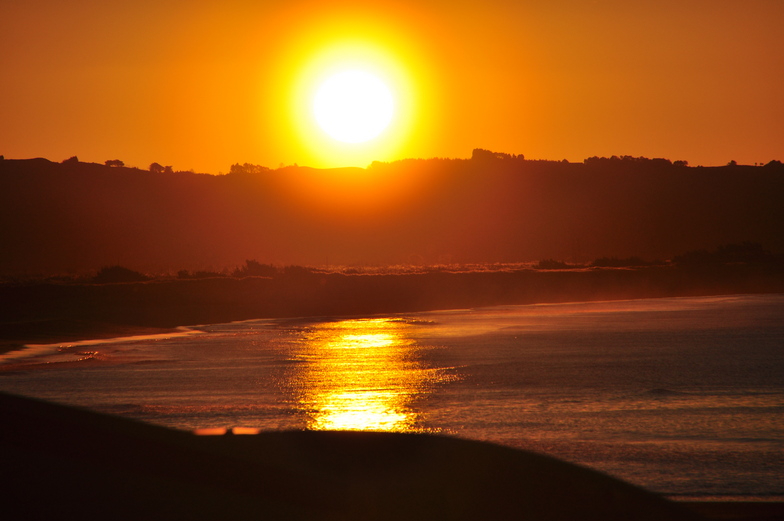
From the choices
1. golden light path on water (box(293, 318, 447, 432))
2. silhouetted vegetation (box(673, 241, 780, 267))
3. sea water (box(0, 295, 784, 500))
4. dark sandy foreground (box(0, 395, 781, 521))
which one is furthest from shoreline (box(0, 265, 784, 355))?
dark sandy foreground (box(0, 395, 781, 521))

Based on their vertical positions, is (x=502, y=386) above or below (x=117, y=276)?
below

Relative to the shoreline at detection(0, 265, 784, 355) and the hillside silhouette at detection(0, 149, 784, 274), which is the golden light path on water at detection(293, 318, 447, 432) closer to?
the shoreline at detection(0, 265, 784, 355)

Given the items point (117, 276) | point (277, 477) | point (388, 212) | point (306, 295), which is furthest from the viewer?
point (388, 212)

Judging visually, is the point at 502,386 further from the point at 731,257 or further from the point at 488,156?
the point at 488,156

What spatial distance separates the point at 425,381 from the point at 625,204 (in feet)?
324

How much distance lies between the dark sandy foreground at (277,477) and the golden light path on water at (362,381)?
211 inches

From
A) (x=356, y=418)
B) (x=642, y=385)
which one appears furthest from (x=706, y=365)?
(x=356, y=418)

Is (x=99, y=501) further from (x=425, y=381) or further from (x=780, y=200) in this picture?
(x=780, y=200)

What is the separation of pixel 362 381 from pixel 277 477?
1021 cm

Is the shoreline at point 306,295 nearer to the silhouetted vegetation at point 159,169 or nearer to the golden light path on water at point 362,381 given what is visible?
the golden light path on water at point 362,381

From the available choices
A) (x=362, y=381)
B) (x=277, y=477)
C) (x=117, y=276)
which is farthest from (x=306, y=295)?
(x=277, y=477)

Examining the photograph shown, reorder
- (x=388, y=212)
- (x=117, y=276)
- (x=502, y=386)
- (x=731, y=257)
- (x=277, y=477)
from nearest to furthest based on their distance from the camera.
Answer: (x=277, y=477), (x=502, y=386), (x=117, y=276), (x=731, y=257), (x=388, y=212)

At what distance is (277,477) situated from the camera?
3.20 metres

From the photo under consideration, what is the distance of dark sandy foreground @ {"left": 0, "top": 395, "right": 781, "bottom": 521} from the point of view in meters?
2.97
